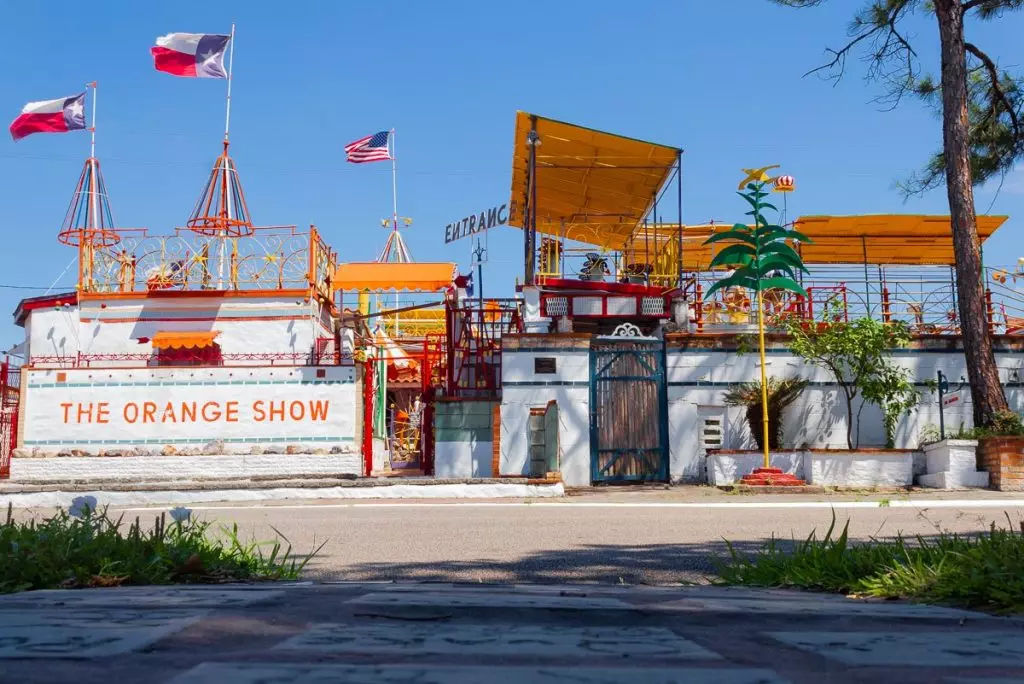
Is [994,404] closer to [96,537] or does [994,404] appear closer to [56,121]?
[96,537]

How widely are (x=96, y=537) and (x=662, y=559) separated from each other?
13.2 ft

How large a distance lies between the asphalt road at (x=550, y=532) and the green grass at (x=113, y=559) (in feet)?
3.09

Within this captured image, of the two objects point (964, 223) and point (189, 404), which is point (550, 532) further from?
point (189, 404)

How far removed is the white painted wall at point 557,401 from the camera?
59.6 ft

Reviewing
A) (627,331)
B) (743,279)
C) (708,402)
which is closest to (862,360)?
(743,279)

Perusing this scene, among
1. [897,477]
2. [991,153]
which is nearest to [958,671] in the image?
[897,477]

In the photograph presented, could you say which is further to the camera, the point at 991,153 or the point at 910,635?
the point at 991,153

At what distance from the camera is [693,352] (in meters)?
19.0

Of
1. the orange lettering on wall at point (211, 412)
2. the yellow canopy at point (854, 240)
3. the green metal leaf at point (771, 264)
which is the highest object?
the yellow canopy at point (854, 240)

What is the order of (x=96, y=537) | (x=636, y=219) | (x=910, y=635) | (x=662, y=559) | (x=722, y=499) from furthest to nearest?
(x=636, y=219)
(x=722, y=499)
(x=662, y=559)
(x=96, y=537)
(x=910, y=635)

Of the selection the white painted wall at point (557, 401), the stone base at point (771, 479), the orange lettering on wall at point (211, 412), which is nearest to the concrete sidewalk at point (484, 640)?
the stone base at point (771, 479)

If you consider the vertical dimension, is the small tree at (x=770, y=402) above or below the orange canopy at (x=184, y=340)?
below

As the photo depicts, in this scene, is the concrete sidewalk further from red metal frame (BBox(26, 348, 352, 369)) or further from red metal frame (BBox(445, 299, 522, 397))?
red metal frame (BBox(26, 348, 352, 369))

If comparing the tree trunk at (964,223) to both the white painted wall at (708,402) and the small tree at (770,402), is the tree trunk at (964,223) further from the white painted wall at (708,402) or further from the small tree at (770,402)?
the small tree at (770,402)
